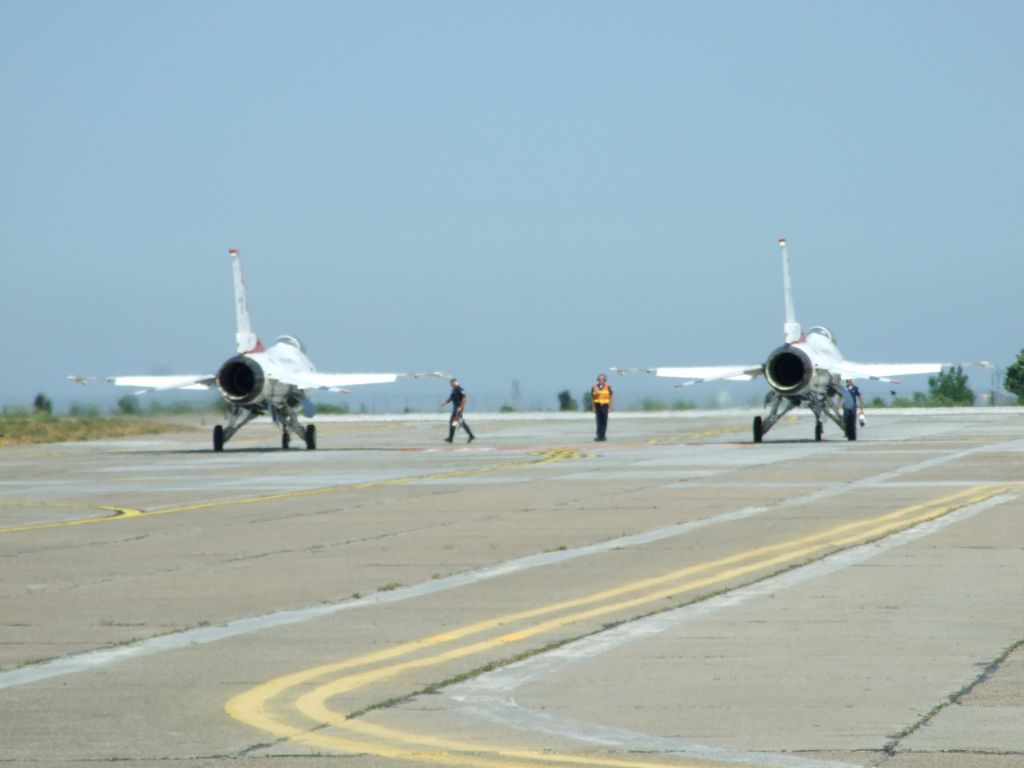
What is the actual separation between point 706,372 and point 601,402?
3.74m

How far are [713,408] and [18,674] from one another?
75800mm

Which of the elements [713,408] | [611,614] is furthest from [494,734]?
[713,408]

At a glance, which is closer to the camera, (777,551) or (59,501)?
(777,551)

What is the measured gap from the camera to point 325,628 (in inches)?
531

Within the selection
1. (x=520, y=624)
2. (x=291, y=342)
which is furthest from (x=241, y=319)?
(x=520, y=624)

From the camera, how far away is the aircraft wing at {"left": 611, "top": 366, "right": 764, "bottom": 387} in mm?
49469

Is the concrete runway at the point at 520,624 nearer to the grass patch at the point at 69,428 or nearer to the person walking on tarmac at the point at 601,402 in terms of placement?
the person walking on tarmac at the point at 601,402

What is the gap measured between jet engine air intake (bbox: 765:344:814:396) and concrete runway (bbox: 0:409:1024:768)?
51.1 feet

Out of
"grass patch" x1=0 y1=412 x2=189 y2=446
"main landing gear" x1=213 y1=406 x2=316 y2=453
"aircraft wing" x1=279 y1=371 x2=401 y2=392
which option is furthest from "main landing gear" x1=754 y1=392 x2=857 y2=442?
"grass patch" x1=0 y1=412 x2=189 y2=446

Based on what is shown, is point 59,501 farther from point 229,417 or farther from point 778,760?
point 778,760

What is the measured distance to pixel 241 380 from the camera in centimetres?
4647

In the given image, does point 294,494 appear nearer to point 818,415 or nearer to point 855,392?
point 818,415

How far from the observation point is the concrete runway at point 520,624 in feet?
29.9

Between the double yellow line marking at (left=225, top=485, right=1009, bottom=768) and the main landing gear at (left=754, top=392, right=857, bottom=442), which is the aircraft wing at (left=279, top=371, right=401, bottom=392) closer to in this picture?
the main landing gear at (left=754, top=392, right=857, bottom=442)
